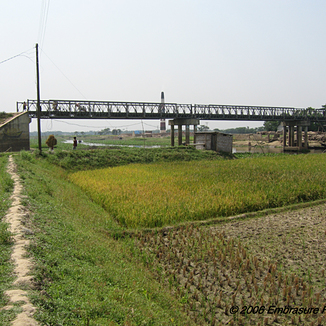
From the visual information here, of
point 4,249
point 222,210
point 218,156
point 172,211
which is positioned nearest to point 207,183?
point 222,210

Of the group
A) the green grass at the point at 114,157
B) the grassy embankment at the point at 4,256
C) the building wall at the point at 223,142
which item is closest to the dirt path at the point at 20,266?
the grassy embankment at the point at 4,256

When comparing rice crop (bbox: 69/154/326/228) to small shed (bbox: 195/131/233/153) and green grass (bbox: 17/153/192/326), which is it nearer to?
green grass (bbox: 17/153/192/326)

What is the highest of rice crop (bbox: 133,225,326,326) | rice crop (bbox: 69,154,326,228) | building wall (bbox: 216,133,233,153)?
building wall (bbox: 216,133,233,153)

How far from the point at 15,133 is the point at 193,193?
16177mm

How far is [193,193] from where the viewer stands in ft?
34.2

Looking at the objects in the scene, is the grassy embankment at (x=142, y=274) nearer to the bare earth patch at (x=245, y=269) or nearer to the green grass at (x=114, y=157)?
the bare earth patch at (x=245, y=269)

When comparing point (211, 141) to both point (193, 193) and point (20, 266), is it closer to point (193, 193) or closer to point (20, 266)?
point (193, 193)

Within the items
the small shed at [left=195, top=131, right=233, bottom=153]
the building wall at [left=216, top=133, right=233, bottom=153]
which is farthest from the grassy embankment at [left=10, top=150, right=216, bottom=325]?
the building wall at [left=216, top=133, right=233, bottom=153]

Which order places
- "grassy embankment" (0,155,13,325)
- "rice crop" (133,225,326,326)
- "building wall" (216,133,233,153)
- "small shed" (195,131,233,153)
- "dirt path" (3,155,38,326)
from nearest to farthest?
1. "dirt path" (3,155,38,326)
2. "grassy embankment" (0,155,13,325)
3. "rice crop" (133,225,326,326)
4. "small shed" (195,131,233,153)
5. "building wall" (216,133,233,153)

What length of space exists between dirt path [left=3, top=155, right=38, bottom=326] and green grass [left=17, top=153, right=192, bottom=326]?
0.11m

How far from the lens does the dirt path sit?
2656mm

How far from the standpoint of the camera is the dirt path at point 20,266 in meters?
2.66

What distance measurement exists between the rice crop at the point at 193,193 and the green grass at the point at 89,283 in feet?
6.68

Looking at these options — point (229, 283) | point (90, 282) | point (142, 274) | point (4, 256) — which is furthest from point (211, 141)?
point (4, 256)
